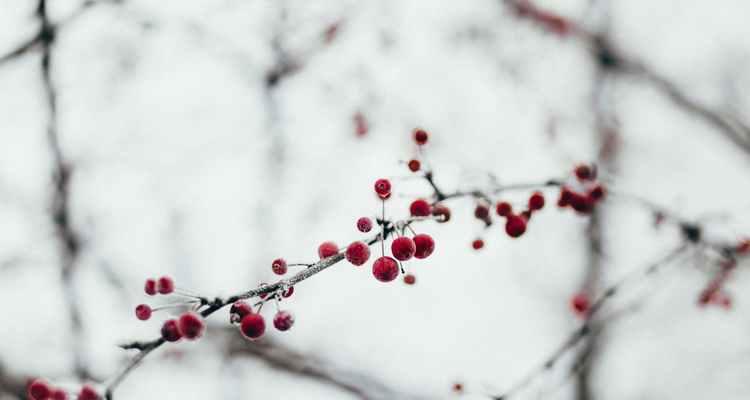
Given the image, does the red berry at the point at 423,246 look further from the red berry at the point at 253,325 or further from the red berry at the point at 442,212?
the red berry at the point at 253,325

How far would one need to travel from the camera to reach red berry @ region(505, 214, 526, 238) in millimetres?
2683

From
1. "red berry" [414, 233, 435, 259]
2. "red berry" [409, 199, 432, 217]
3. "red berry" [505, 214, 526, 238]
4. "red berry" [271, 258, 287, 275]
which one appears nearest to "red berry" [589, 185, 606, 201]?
"red berry" [505, 214, 526, 238]

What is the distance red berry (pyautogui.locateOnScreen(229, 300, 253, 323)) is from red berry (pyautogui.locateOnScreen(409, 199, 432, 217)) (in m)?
0.90

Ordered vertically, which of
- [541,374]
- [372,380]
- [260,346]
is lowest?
[372,380]

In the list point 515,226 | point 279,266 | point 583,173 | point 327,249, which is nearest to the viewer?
point 279,266

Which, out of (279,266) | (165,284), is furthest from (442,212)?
(165,284)

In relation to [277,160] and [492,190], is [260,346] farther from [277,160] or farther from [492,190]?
[492,190]

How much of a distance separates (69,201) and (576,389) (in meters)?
7.32

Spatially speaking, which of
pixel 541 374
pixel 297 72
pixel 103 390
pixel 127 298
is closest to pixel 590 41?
pixel 297 72

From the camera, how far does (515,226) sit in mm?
2686

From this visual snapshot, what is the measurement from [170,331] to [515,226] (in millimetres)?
1808

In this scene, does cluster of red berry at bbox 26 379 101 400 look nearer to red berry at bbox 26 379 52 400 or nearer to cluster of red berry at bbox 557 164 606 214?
red berry at bbox 26 379 52 400

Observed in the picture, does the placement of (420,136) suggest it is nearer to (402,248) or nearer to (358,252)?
(402,248)

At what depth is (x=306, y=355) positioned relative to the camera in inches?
285
